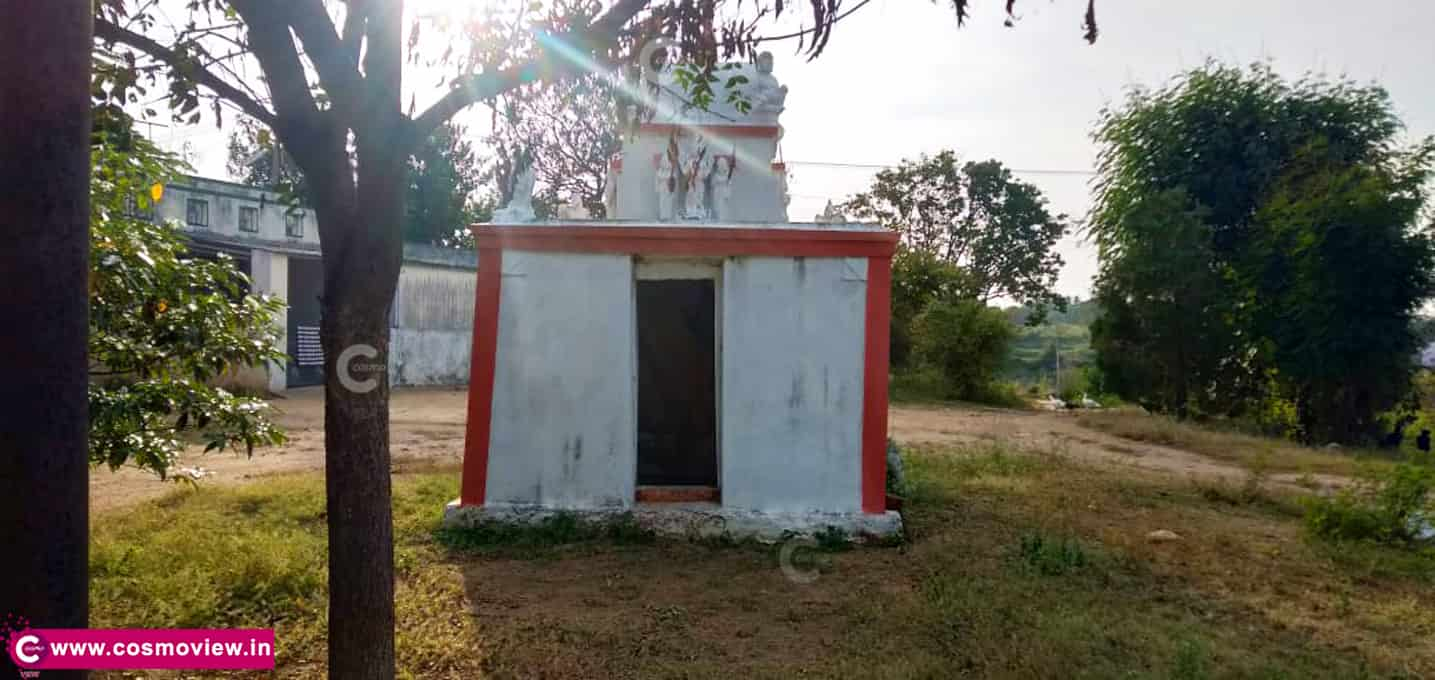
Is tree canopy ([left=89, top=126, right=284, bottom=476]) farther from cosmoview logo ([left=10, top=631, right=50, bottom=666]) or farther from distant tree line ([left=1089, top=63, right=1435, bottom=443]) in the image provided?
distant tree line ([left=1089, top=63, right=1435, bottom=443])

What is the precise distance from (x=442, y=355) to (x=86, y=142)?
20.8 metres

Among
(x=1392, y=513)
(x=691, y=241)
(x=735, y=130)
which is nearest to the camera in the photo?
(x=691, y=241)

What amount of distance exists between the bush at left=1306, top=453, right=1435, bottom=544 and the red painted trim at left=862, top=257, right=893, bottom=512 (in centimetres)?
364

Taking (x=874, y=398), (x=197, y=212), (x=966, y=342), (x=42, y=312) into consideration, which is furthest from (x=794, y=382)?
(x=197, y=212)

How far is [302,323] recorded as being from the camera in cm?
1906

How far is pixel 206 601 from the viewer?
4.23 metres

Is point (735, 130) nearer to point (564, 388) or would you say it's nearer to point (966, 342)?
point (564, 388)

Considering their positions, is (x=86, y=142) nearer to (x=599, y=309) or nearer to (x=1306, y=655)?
(x=599, y=309)

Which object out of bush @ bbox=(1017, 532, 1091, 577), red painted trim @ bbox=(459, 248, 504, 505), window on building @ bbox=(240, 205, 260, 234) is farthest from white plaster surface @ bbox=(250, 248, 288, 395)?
bush @ bbox=(1017, 532, 1091, 577)

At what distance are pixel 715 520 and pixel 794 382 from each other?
116 cm

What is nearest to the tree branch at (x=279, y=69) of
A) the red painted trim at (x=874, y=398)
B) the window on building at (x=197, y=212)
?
the red painted trim at (x=874, y=398)

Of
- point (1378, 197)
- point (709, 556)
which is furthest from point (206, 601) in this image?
point (1378, 197)

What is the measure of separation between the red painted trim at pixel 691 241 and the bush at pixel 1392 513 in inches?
166

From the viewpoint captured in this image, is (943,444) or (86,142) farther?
(943,444)
